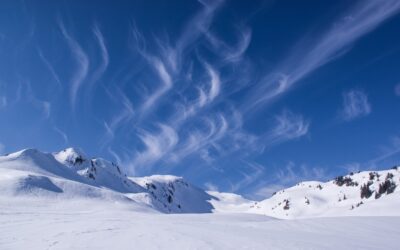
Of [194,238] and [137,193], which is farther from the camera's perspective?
[137,193]

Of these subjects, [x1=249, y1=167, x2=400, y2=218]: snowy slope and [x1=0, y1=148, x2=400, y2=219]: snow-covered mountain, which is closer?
[x1=0, y1=148, x2=400, y2=219]: snow-covered mountain

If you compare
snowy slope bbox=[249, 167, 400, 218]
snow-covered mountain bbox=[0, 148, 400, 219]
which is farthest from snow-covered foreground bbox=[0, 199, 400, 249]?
snowy slope bbox=[249, 167, 400, 218]

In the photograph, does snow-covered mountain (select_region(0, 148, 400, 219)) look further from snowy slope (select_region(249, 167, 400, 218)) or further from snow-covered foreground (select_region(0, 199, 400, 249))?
snow-covered foreground (select_region(0, 199, 400, 249))

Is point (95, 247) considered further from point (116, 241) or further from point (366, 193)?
point (366, 193)

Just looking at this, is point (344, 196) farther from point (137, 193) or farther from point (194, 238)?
point (194, 238)

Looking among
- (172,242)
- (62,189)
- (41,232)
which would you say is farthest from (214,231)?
(62,189)

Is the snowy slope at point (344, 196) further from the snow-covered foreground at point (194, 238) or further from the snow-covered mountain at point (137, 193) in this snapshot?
the snow-covered foreground at point (194, 238)

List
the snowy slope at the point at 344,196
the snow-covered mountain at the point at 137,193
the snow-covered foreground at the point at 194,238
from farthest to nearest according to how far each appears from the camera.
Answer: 1. the snowy slope at the point at 344,196
2. the snow-covered mountain at the point at 137,193
3. the snow-covered foreground at the point at 194,238

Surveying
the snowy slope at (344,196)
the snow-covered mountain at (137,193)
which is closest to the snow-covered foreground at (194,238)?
the snow-covered mountain at (137,193)

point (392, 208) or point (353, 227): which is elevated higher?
point (392, 208)

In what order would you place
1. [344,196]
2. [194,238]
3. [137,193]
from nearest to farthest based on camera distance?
[194,238] < [137,193] < [344,196]

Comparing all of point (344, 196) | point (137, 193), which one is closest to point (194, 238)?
point (137, 193)

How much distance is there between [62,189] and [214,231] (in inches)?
2185

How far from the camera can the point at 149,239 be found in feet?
57.4
